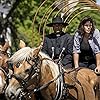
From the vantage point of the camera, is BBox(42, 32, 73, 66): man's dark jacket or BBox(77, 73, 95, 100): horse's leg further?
BBox(42, 32, 73, 66): man's dark jacket

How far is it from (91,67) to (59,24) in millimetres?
1109

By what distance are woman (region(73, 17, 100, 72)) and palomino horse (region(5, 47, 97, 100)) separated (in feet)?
2.59

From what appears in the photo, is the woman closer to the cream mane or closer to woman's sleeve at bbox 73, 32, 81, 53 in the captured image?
woman's sleeve at bbox 73, 32, 81, 53

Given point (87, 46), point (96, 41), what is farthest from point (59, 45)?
point (96, 41)

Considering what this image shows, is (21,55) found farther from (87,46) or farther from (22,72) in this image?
(87,46)

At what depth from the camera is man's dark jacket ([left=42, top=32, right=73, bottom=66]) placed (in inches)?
402

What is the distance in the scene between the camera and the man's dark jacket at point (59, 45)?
1021cm

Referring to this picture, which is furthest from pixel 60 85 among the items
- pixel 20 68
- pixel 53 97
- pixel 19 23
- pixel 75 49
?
→ pixel 19 23

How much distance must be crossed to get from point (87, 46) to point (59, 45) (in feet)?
1.97

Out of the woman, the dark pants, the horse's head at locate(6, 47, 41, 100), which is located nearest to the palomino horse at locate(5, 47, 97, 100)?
the horse's head at locate(6, 47, 41, 100)

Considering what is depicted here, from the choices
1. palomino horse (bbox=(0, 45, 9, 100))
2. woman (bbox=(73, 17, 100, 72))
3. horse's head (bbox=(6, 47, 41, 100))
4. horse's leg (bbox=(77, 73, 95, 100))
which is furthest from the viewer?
woman (bbox=(73, 17, 100, 72))

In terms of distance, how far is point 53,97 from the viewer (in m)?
8.57

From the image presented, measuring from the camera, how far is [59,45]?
1033cm

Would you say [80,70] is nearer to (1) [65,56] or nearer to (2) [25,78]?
(1) [65,56]
